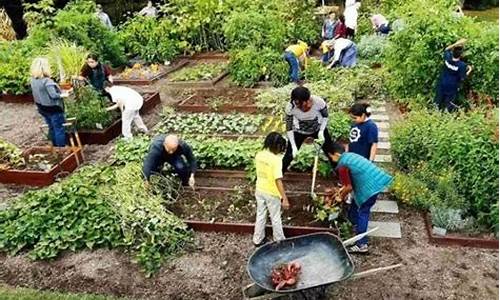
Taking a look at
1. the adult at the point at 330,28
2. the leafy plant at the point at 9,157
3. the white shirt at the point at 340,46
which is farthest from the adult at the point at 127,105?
the adult at the point at 330,28

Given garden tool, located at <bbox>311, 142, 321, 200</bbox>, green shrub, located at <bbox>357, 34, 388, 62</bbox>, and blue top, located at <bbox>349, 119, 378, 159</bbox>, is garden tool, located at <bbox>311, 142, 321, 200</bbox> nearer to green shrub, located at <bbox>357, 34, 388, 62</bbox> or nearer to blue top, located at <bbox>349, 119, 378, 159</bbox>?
blue top, located at <bbox>349, 119, 378, 159</bbox>

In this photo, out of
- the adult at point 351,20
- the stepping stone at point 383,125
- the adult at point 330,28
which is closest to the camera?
the stepping stone at point 383,125

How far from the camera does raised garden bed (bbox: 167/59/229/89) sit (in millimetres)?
11648

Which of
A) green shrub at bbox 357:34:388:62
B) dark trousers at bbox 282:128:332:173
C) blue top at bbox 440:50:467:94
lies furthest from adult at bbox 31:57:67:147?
green shrub at bbox 357:34:388:62

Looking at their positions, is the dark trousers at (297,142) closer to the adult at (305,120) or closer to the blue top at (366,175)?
the adult at (305,120)

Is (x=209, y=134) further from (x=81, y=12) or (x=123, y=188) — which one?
(x=81, y=12)

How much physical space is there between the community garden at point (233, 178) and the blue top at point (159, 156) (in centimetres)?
19

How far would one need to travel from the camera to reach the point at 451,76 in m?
8.17

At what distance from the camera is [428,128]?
6516mm

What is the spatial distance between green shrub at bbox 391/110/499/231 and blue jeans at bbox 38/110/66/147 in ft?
16.7

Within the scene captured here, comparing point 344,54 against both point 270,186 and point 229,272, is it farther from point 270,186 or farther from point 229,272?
point 229,272

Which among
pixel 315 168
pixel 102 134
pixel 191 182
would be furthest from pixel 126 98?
pixel 315 168

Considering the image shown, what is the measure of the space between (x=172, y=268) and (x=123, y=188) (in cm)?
124

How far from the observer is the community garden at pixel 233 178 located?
536cm
